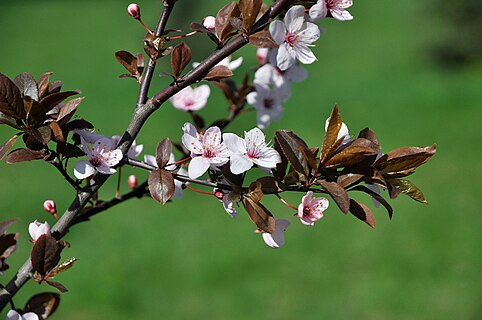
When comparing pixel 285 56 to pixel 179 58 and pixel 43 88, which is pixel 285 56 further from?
pixel 43 88

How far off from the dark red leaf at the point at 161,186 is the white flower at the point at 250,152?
76mm

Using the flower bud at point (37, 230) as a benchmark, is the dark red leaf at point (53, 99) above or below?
above

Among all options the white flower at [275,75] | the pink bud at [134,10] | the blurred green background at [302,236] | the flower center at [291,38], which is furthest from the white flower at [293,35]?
the blurred green background at [302,236]

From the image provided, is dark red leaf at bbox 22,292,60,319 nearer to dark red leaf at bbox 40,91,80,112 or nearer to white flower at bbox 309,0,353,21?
dark red leaf at bbox 40,91,80,112

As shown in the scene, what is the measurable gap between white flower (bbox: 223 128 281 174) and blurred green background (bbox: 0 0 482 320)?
2.59m

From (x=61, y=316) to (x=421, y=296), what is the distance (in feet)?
5.57

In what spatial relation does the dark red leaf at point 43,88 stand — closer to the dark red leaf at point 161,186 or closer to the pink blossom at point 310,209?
the dark red leaf at point 161,186

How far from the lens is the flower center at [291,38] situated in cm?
81

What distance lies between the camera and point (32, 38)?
9812 millimetres

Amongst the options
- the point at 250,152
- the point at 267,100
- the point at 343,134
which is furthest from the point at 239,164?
the point at 267,100

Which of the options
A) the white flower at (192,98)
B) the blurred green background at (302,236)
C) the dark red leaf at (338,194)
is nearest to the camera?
the dark red leaf at (338,194)

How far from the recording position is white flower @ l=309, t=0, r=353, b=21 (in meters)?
0.78

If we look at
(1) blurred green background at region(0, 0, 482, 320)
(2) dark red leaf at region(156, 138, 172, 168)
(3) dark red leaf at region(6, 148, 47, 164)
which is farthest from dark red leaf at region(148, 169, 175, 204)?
(1) blurred green background at region(0, 0, 482, 320)

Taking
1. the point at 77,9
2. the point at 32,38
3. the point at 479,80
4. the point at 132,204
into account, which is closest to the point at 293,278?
the point at 132,204
